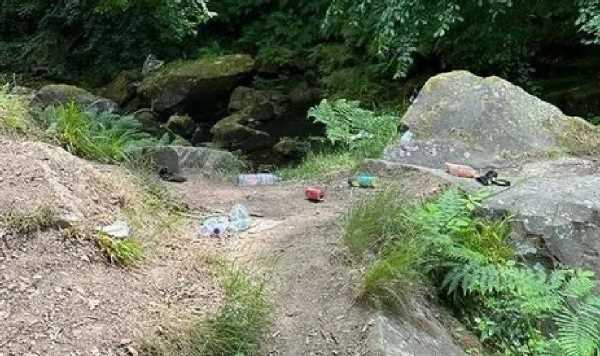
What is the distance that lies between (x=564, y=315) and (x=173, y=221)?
84.6 inches

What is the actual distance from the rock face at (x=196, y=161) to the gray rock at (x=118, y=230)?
84.8 inches

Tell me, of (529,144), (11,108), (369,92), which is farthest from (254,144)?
(11,108)

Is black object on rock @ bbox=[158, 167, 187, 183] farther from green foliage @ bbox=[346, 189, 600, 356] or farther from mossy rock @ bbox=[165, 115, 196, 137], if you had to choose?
mossy rock @ bbox=[165, 115, 196, 137]

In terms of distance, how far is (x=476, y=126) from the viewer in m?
6.52

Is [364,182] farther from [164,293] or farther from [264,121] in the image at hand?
[264,121]

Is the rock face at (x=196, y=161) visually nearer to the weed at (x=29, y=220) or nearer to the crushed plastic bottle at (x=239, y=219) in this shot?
the crushed plastic bottle at (x=239, y=219)

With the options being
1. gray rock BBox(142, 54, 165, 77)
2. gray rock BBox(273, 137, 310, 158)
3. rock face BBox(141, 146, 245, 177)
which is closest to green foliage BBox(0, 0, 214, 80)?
gray rock BBox(142, 54, 165, 77)

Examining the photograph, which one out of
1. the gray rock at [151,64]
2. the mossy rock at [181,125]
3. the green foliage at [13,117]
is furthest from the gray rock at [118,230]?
the gray rock at [151,64]

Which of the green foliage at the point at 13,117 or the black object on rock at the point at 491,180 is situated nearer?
the green foliage at the point at 13,117

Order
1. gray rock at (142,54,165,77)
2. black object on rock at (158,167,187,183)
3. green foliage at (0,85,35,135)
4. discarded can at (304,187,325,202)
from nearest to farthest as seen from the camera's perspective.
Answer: green foliage at (0,85,35,135), discarded can at (304,187,325,202), black object on rock at (158,167,187,183), gray rock at (142,54,165,77)

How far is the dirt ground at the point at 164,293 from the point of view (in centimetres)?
310

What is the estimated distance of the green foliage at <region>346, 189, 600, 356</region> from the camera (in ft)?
12.3

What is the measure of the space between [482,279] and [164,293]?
1.57 metres

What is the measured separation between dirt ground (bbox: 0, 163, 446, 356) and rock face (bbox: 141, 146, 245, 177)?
1.90 meters
